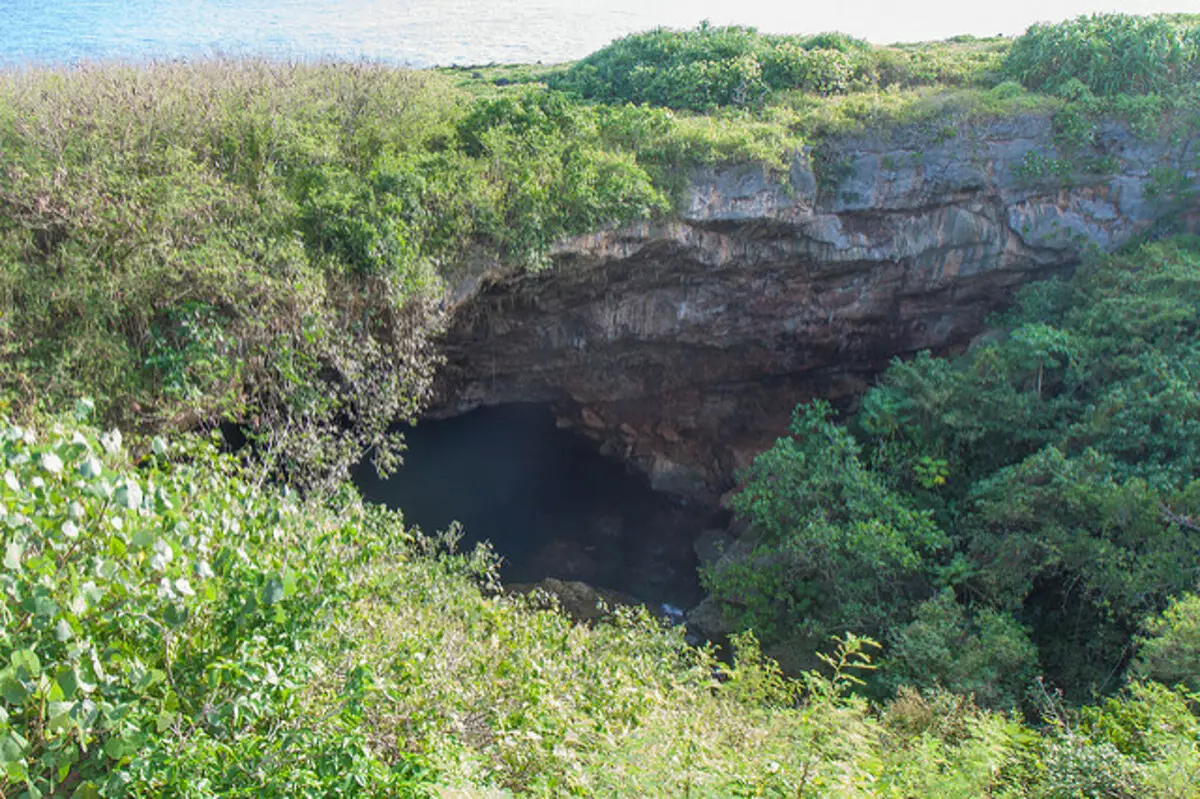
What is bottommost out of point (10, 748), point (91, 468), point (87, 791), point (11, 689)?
point (87, 791)

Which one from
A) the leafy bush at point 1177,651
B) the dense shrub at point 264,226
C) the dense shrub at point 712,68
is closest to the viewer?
the leafy bush at point 1177,651

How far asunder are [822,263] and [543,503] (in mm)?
7890

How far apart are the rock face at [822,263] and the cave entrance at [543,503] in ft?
6.88

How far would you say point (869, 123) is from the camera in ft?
46.1

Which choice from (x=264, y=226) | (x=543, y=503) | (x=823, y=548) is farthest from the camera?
(x=543, y=503)

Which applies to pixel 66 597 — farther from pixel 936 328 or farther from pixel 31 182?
pixel 936 328

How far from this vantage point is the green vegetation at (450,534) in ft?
13.0

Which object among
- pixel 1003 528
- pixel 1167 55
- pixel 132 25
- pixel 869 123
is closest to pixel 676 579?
pixel 1003 528

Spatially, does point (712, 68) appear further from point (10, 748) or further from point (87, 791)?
point (10, 748)

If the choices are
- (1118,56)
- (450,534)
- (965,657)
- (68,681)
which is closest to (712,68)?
(1118,56)

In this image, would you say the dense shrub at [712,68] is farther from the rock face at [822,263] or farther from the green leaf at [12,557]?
the green leaf at [12,557]

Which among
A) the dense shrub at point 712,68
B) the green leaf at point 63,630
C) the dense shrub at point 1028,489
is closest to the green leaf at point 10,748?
the green leaf at point 63,630

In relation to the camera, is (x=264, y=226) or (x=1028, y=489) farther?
(x=1028, y=489)

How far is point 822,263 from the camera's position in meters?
14.4
